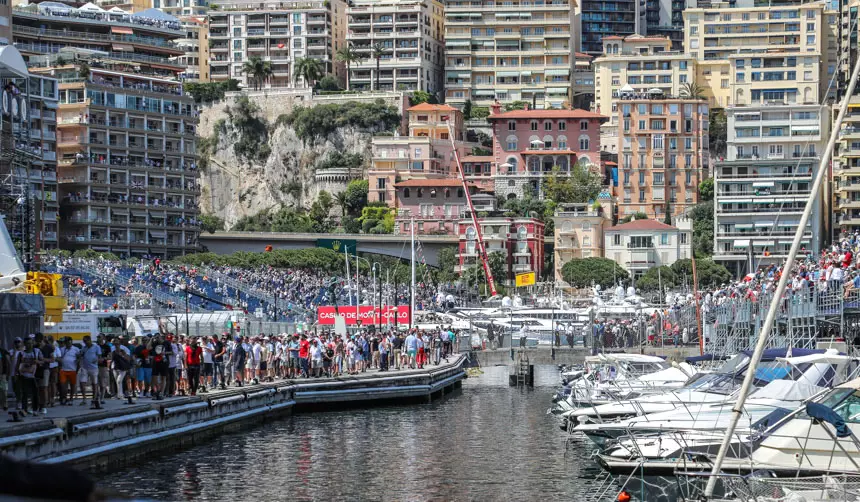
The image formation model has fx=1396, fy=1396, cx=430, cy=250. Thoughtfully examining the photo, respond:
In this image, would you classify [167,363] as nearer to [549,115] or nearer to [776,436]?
[776,436]

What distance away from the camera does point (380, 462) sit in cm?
3681

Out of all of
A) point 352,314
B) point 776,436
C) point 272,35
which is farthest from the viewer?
point 272,35

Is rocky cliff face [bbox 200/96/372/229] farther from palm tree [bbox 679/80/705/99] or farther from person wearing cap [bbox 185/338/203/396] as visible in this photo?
person wearing cap [bbox 185/338/203/396]

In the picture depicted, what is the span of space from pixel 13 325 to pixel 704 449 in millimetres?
17720

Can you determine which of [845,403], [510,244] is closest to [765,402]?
[845,403]

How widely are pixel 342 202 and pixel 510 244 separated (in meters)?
26.4

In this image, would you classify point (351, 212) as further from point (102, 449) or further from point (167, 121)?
point (102, 449)

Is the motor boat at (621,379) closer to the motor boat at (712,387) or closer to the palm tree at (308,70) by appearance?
the motor boat at (712,387)

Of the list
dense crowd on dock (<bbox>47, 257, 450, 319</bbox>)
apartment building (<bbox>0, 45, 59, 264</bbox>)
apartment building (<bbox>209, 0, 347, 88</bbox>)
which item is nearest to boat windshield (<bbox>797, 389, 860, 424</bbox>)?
apartment building (<bbox>0, 45, 59, 264</bbox>)

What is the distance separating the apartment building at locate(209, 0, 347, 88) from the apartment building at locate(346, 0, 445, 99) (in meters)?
3.99

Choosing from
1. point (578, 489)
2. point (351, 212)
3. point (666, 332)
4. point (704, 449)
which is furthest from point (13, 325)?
point (351, 212)

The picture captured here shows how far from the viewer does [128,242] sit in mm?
140875

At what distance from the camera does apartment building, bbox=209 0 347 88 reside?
189 metres

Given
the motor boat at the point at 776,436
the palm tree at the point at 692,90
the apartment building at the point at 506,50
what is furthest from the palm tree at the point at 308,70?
the motor boat at the point at 776,436
